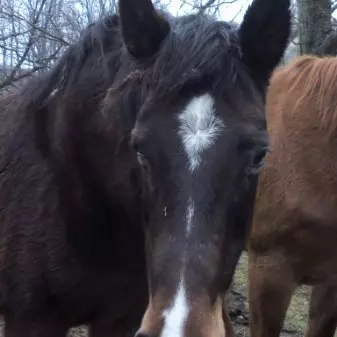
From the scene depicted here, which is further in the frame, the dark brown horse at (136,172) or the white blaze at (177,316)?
the dark brown horse at (136,172)

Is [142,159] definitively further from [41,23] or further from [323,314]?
[41,23]

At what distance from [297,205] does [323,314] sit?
1070mm

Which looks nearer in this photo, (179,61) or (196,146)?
(196,146)

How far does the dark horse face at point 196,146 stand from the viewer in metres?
1.92

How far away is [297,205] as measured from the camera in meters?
3.52

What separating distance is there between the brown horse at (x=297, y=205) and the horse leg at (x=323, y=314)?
610 mm

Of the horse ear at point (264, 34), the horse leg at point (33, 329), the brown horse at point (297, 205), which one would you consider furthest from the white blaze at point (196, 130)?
the brown horse at point (297, 205)

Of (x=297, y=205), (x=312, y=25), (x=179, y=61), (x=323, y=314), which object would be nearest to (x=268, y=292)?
(x=297, y=205)

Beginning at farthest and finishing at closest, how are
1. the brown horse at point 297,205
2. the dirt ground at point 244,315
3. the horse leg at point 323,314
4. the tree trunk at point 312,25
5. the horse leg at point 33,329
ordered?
the tree trunk at point 312,25
the dirt ground at point 244,315
the horse leg at point 323,314
the brown horse at point 297,205
the horse leg at point 33,329

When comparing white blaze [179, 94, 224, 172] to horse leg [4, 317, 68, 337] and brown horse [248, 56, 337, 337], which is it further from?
brown horse [248, 56, 337, 337]

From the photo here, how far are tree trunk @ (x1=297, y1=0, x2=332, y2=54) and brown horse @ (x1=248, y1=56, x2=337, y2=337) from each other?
2.94m

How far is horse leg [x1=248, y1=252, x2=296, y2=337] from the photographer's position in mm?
3547

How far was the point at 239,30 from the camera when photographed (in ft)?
7.59

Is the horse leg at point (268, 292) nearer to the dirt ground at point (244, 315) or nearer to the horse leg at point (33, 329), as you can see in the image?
the dirt ground at point (244, 315)
